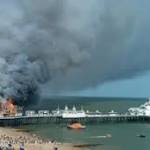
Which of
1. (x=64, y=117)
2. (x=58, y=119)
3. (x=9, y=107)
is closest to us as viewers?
(x=9, y=107)

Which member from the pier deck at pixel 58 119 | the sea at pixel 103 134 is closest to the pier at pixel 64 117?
the pier deck at pixel 58 119

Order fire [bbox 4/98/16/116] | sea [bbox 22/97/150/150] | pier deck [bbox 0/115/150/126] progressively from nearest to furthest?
sea [bbox 22/97/150/150] → pier deck [bbox 0/115/150/126] → fire [bbox 4/98/16/116]

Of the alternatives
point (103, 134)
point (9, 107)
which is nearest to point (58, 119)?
point (9, 107)

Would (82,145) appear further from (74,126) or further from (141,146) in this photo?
(74,126)

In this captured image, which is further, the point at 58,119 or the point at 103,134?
the point at 58,119

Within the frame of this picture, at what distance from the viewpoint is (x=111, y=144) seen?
A: 344 ft

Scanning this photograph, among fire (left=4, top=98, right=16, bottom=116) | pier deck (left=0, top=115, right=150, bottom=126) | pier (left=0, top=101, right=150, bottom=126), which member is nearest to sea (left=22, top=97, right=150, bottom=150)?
pier deck (left=0, top=115, right=150, bottom=126)

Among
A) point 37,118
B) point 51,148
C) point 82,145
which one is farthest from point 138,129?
point 51,148

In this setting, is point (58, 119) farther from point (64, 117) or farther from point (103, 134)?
point (103, 134)

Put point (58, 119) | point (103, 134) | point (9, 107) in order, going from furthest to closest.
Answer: point (58, 119) < point (9, 107) < point (103, 134)

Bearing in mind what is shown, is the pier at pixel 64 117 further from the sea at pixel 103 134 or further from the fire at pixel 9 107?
the sea at pixel 103 134

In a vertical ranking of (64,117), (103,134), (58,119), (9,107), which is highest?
(9,107)

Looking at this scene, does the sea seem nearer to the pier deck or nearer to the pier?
the pier deck

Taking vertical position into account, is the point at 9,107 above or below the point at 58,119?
above
